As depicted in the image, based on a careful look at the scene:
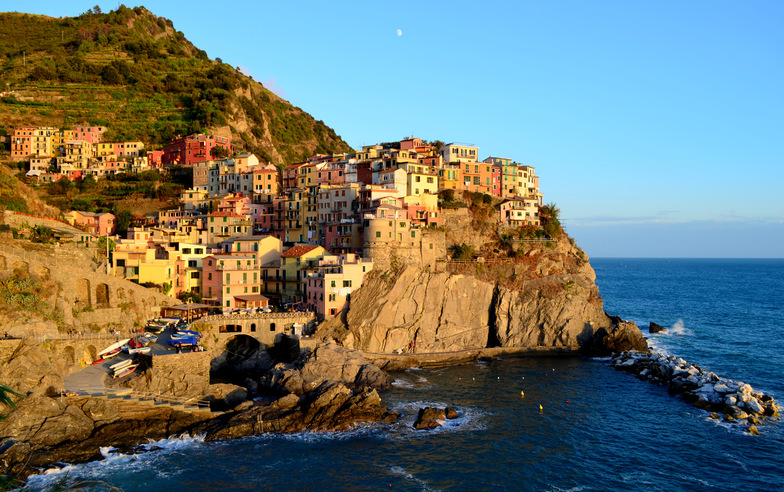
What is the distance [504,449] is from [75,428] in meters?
26.2

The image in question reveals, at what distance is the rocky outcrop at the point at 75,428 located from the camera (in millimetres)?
32394

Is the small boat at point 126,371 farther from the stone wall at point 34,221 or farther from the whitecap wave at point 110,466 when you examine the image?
the stone wall at point 34,221

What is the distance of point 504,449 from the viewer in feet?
119

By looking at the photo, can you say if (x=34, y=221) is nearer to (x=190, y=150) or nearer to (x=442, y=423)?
(x=190, y=150)

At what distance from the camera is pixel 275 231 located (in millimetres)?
80375

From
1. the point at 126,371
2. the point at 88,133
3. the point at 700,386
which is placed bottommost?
the point at 700,386

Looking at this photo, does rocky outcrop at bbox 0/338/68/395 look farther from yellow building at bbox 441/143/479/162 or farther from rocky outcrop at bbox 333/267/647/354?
yellow building at bbox 441/143/479/162

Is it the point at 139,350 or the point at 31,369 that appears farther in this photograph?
the point at 139,350

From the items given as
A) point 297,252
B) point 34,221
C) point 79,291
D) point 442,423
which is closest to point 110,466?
point 442,423

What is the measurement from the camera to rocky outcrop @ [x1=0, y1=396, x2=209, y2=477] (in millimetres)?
32394

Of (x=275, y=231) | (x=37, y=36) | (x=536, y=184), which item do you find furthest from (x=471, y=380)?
(x=37, y=36)

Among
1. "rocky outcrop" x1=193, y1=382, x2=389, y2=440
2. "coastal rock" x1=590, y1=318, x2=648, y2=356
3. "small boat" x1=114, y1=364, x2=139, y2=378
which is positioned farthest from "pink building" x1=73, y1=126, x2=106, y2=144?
"coastal rock" x1=590, y1=318, x2=648, y2=356

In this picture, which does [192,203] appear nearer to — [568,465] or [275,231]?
[275,231]

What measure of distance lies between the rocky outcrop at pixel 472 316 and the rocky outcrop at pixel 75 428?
2239cm
